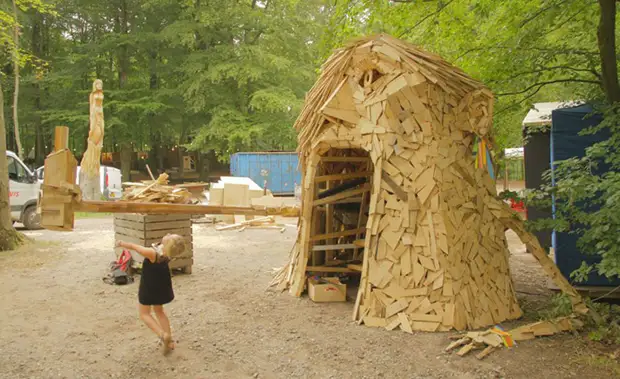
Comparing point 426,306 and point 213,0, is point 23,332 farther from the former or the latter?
point 213,0

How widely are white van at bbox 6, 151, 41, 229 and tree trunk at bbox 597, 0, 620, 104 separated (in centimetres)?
1430

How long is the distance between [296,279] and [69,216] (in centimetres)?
387

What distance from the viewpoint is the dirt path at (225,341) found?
491 cm

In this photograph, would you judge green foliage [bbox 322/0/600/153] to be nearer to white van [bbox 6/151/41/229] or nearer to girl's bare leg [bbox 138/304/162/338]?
girl's bare leg [bbox 138/304/162/338]

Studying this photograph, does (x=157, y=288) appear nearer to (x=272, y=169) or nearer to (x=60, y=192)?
(x=60, y=192)

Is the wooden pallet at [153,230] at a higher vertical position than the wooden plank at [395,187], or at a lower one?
lower

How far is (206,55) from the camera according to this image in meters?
29.5

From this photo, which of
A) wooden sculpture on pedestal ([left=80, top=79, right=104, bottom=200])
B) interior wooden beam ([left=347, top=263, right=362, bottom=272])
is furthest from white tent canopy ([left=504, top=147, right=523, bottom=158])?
wooden sculpture on pedestal ([left=80, top=79, right=104, bottom=200])

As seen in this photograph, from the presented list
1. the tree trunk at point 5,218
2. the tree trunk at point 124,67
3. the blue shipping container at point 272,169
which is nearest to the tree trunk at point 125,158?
the tree trunk at point 124,67

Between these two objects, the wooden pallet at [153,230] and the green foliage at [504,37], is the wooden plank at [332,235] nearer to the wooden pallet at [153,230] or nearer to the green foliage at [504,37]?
the wooden pallet at [153,230]

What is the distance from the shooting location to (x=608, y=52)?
598 cm

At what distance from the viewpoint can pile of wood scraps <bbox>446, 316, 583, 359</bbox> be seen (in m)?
5.26

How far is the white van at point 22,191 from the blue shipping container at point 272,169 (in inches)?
467

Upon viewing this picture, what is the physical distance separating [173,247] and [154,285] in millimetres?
507
